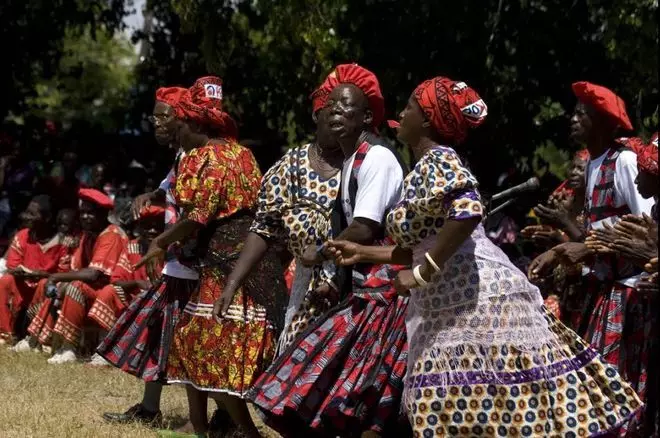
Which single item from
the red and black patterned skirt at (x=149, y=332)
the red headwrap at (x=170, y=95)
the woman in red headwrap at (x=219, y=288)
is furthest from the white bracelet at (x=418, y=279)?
the red headwrap at (x=170, y=95)

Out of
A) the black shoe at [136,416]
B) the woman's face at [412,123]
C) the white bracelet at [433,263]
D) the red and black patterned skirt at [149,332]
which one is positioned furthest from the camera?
the black shoe at [136,416]

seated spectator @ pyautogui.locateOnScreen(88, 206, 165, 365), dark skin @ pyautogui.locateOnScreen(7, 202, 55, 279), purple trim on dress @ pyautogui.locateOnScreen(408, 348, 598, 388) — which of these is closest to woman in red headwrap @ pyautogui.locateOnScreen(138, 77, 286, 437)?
purple trim on dress @ pyautogui.locateOnScreen(408, 348, 598, 388)

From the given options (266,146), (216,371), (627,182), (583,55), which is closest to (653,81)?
(583,55)

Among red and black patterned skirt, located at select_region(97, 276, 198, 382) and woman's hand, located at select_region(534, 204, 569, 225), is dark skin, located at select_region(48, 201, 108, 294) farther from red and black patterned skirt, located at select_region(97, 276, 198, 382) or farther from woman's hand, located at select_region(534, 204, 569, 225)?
woman's hand, located at select_region(534, 204, 569, 225)

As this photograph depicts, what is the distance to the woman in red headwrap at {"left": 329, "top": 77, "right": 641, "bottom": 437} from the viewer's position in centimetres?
534

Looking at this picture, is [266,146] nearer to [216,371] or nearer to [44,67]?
[44,67]

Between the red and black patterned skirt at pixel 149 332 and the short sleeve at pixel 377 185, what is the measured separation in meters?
1.86

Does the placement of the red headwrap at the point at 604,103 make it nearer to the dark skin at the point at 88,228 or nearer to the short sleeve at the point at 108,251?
the short sleeve at the point at 108,251

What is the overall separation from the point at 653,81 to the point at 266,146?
14.2 ft

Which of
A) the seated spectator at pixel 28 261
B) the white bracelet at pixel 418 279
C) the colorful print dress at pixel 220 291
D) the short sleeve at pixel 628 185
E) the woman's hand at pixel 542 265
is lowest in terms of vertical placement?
the seated spectator at pixel 28 261

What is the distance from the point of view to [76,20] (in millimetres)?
14414

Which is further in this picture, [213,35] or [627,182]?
[213,35]

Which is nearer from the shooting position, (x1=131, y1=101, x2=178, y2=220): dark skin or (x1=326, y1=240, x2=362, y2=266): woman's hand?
(x1=326, y1=240, x2=362, y2=266): woman's hand

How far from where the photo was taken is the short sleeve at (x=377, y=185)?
6027mm
